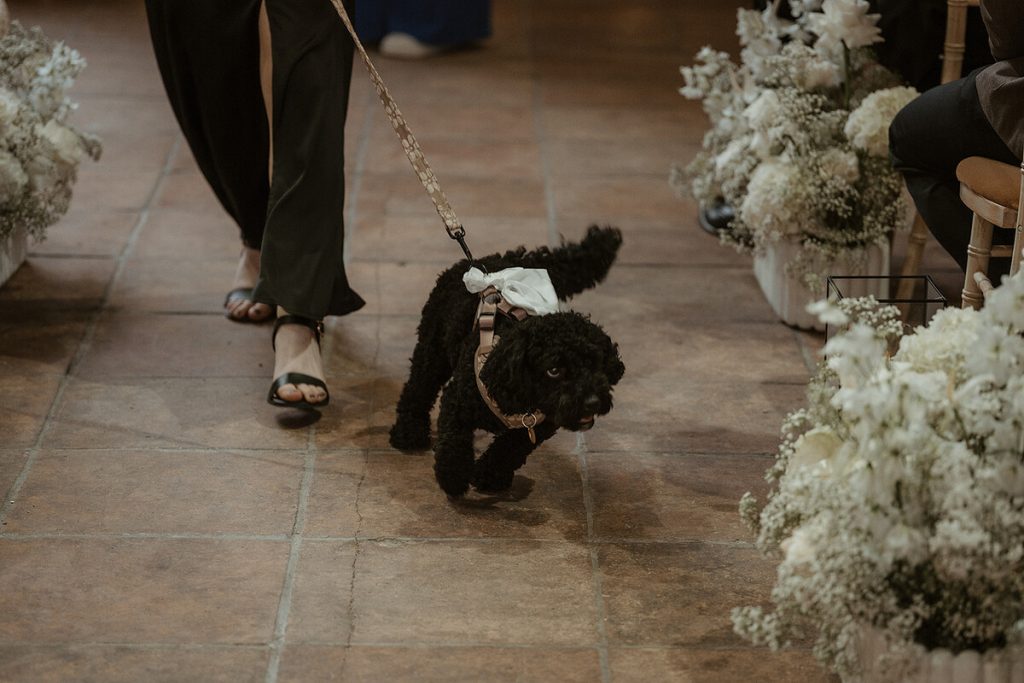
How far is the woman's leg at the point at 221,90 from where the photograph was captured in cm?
322

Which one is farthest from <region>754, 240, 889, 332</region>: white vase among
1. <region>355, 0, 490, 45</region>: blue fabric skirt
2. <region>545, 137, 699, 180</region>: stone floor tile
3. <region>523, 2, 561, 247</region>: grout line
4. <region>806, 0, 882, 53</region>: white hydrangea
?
<region>355, 0, 490, 45</region>: blue fabric skirt

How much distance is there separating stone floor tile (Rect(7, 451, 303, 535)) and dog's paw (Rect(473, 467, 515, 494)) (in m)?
0.39

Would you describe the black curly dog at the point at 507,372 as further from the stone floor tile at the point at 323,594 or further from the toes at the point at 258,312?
the toes at the point at 258,312

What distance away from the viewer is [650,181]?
487 centimetres

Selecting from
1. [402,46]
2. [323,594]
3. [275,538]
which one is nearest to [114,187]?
[402,46]

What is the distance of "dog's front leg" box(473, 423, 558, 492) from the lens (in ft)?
9.14

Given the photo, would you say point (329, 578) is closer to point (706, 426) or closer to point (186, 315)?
point (706, 426)

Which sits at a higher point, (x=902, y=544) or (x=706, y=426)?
(x=902, y=544)

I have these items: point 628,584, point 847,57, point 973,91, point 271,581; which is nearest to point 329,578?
point 271,581

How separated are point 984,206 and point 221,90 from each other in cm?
181

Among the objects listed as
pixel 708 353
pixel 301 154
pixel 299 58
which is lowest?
pixel 708 353

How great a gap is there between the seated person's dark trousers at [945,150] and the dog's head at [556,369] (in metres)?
1.01

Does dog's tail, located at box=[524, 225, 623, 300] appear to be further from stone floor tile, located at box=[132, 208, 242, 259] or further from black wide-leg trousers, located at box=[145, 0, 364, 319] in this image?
stone floor tile, located at box=[132, 208, 242, 259]

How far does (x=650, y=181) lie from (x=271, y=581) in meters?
2.70
